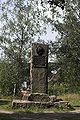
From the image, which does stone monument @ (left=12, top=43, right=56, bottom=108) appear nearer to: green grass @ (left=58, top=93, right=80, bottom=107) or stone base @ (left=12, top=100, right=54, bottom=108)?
stone base @ (left=12, top=100, right=54, bottom=108)

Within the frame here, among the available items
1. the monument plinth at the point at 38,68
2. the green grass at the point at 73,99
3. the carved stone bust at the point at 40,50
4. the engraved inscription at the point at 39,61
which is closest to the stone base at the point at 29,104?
the monument plinth at the point at 38,68

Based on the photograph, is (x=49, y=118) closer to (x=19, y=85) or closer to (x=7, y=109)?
(x=7, y=109)

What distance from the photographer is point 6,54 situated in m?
41.2

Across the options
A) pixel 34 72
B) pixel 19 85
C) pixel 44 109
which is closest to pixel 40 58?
pixel 34 72

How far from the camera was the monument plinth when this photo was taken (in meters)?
20.3

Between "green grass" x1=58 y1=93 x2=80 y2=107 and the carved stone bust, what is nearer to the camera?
the carved stone bust

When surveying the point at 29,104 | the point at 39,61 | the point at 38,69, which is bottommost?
the point at 29,104

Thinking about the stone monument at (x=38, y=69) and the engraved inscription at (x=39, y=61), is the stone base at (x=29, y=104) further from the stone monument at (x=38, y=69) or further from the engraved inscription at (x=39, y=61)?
the engraved inscription at (x=39, y=61)

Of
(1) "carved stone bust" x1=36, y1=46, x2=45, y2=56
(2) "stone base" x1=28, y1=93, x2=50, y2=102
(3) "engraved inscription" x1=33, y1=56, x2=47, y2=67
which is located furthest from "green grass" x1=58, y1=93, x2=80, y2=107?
(1) "carved stone bust" x1=36, y1=46, x2=45, y2=56

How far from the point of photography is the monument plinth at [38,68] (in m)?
20.3

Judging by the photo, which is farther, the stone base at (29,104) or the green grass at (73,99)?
the green grass at (73,99)

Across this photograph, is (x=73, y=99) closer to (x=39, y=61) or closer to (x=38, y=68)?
(x=38, y=68)

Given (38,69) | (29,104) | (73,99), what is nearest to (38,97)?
(29,104)

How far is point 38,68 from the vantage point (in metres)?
20.5
